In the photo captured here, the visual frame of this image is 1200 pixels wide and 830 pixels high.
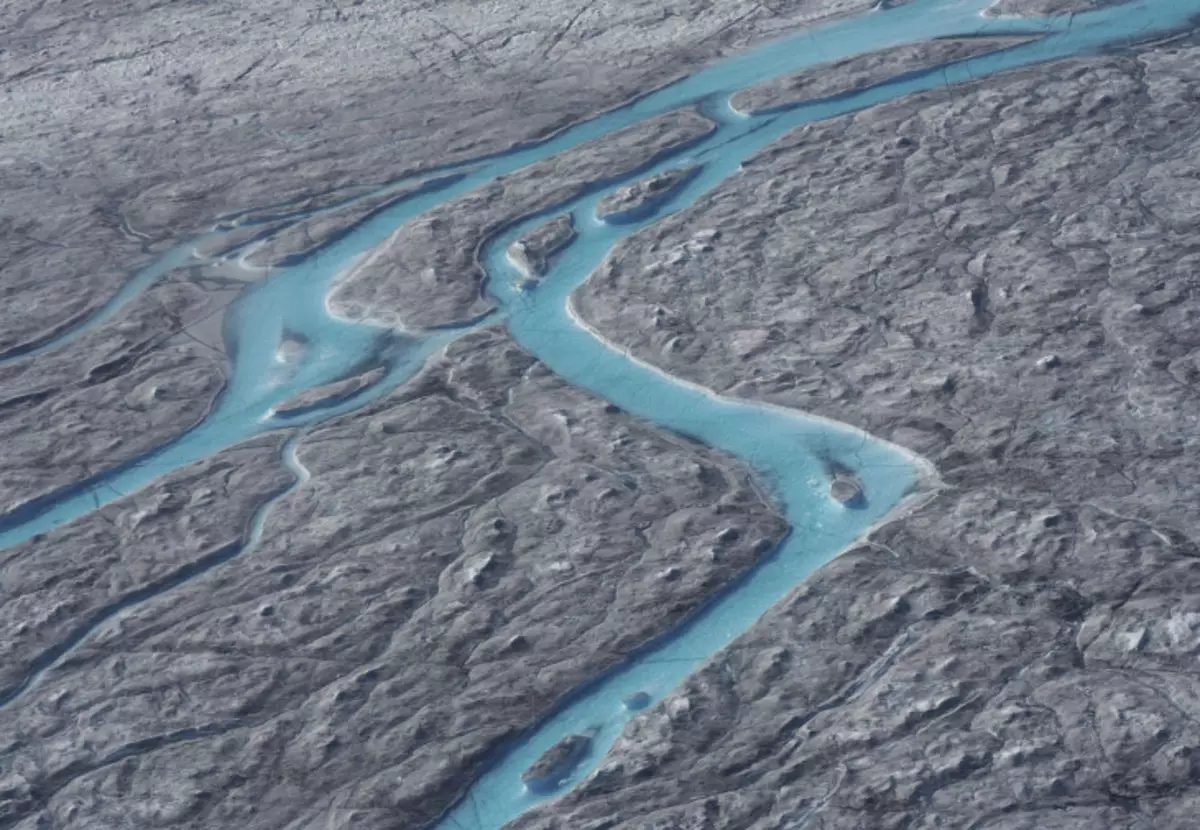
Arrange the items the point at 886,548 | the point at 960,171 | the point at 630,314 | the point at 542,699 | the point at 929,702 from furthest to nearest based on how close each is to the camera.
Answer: the point at 960,171, the point at 630,314, the point at 886,548, the point at 542,699, the point at 929,702

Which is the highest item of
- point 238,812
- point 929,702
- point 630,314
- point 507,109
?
point 507,109

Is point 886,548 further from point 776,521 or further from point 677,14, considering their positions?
point 677,14

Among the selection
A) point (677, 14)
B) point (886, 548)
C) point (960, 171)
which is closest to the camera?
point (886, 548)

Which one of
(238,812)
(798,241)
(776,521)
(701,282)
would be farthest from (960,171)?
(238,812)

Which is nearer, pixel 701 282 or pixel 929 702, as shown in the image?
pixel 929 702

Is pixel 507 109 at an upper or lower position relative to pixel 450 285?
upper

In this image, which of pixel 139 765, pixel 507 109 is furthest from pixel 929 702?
pixel 507 109
